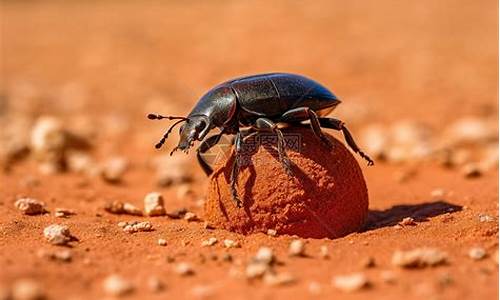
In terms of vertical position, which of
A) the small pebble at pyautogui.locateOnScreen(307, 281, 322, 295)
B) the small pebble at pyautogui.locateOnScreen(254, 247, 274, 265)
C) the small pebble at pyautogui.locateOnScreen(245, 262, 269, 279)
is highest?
the small pebble at pyautogui.locateOnScreen(254, 247, 274, 265)

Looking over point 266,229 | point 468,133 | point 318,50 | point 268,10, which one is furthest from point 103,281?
point 268,10

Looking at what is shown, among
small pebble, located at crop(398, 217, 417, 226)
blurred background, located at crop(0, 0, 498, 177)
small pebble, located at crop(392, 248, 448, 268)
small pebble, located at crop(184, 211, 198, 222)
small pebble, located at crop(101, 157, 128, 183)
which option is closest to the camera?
small pebble, located at crop(392, 248, 448, 268)

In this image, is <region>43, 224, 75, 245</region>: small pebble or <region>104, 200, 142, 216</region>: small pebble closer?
<region>43, 224, 75, 245</region>: small pebble

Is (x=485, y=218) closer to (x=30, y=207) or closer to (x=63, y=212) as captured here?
(x=63, y=212)

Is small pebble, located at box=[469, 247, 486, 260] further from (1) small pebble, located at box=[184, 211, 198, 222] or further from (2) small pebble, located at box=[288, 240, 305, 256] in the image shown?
(1) small pebble, located at box=[184, 211, 198, 222]

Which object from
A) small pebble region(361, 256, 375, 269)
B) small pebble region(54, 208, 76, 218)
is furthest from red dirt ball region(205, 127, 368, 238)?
small pebble region(54, 208, 76, 218)

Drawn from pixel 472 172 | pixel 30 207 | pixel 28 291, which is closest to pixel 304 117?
pixel 28 291

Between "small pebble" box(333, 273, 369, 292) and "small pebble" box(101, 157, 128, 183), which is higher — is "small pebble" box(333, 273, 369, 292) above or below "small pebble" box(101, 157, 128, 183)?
below
